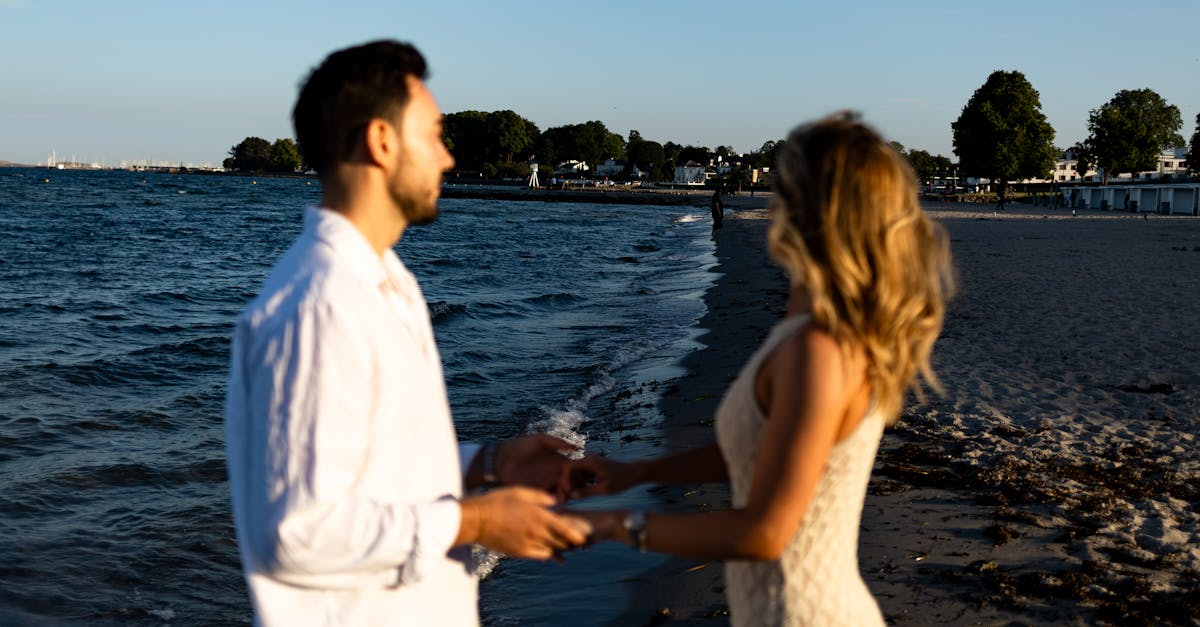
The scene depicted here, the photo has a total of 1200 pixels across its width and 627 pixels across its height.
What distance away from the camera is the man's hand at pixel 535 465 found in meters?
2.49

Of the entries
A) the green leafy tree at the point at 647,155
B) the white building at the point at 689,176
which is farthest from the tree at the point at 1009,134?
the green leafy tree at the point at 647,155

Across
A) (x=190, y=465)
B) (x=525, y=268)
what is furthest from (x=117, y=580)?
(x=525, y=268)

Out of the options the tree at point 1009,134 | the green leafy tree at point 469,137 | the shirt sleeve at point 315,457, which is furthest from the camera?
the green leafy tree at point 469,137

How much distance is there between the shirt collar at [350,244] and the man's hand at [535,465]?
68 centimetres

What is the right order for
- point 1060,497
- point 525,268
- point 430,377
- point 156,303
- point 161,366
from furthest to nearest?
point 525,268
point 156,303
point 161,366
point 1060,497
point 430,377

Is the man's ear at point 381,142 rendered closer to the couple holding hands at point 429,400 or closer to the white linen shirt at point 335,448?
the couple holding hands at point 429,400

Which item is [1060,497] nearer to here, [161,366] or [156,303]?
[161,366]

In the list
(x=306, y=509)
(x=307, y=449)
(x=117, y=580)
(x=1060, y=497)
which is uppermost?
(x=307, y=449)

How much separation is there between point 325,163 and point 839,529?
1329 mm

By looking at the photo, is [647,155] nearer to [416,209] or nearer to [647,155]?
[647,155]

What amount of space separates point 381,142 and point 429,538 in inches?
30.9

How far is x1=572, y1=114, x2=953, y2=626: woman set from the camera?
6.20 feet

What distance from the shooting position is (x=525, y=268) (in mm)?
32188

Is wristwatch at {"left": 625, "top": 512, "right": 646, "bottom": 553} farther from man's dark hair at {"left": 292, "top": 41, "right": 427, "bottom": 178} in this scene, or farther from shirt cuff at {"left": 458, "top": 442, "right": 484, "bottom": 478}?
man's dark hair at {"left": 292, "top": 41, "right": 427, "bottom": 178}
